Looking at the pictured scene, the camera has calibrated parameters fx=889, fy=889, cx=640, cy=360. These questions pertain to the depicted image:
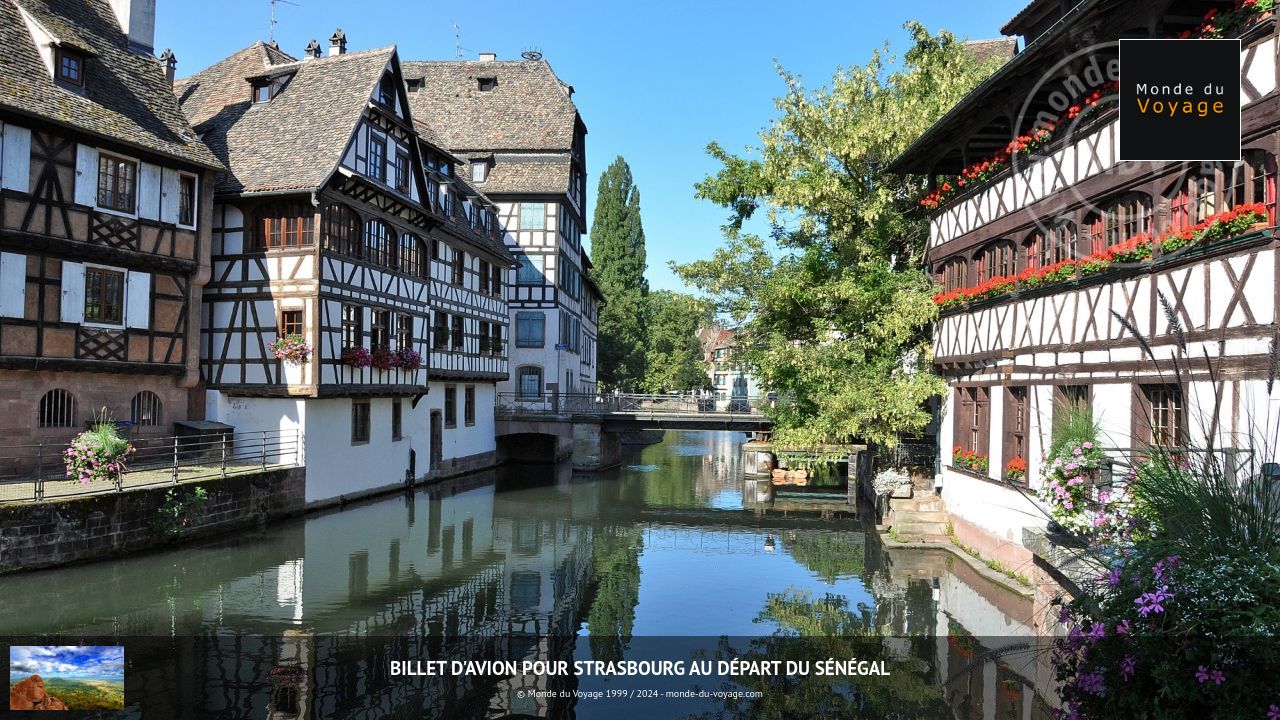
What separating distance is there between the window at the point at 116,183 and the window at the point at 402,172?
24.8 ft

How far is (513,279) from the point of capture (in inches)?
1527

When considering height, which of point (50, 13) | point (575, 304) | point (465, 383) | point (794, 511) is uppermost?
point (50, 13)

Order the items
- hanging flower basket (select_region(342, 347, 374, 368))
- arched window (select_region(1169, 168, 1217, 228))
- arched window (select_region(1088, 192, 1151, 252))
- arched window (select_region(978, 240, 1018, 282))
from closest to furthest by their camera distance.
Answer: arched window (select_region(1169, 168, 1217, 228)) < arched window (select_region(1088, 192, 1151, 252)) < arched window (select_region(978, 240, 1018, 282)) < hanging flower basket (select_region(342, 347, 374, 368))

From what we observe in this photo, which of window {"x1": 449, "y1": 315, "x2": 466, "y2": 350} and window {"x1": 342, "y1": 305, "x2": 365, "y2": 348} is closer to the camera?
window {"x1": 342, "y1": 305, "x2": 365, "y2": 348}

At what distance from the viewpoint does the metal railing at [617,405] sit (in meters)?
35.6

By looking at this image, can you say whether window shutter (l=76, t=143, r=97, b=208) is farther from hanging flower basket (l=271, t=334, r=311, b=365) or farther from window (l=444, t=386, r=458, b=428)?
window (l=444, t=386, r=458, b=428)

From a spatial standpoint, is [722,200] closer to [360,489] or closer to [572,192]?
[360,489]

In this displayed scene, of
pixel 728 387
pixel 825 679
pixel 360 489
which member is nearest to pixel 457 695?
pixel 825 679

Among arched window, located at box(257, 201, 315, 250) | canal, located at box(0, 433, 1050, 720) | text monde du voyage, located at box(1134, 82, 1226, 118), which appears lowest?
canal, located at box(0, 433, 1050, 720)

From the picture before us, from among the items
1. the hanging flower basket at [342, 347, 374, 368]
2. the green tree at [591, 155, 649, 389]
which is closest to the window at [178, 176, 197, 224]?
the hanging flower basket at [342, 347, 374, 368]

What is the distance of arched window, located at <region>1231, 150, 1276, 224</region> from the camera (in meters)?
8.95

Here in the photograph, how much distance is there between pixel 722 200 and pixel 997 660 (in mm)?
16405

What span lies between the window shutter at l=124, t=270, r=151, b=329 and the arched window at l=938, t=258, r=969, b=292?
17.2 m

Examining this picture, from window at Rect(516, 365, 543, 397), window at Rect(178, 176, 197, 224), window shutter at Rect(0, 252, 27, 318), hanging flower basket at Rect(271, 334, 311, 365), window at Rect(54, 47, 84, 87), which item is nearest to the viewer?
window shutter at Rect(0, 252, 27, 318)
